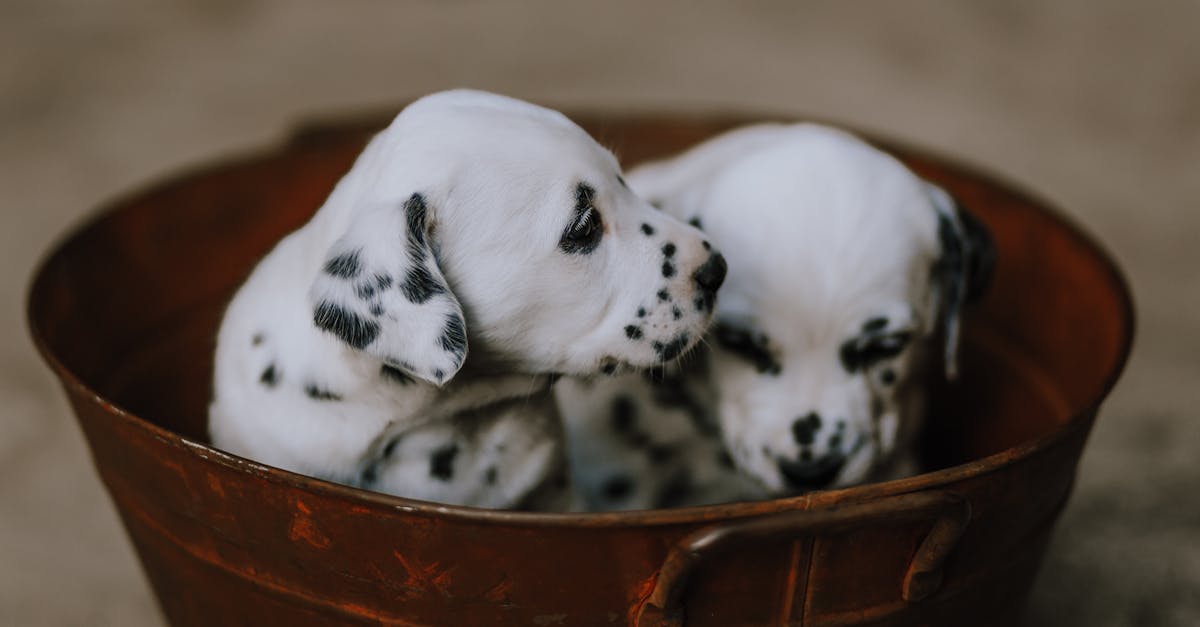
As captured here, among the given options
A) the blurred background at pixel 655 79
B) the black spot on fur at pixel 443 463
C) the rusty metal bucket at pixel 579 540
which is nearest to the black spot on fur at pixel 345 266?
the rusty metal bucket at pixel 579 540

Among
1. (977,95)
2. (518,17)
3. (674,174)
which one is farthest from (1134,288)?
(518,17)

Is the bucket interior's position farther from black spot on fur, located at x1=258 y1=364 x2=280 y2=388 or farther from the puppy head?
the puppy head

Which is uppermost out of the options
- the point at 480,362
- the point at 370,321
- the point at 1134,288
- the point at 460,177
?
the point at 460,177

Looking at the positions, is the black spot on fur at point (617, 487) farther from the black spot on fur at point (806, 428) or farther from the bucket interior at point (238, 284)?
the bucket interior at point (238, 284)

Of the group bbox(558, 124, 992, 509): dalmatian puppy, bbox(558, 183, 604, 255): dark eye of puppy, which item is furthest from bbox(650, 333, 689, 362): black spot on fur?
bbox(558, 124, 992, 509): dalmatian puppy

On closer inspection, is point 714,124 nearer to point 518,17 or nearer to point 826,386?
point 826,386

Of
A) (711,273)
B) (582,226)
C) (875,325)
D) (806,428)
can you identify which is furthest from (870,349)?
(582,226)
